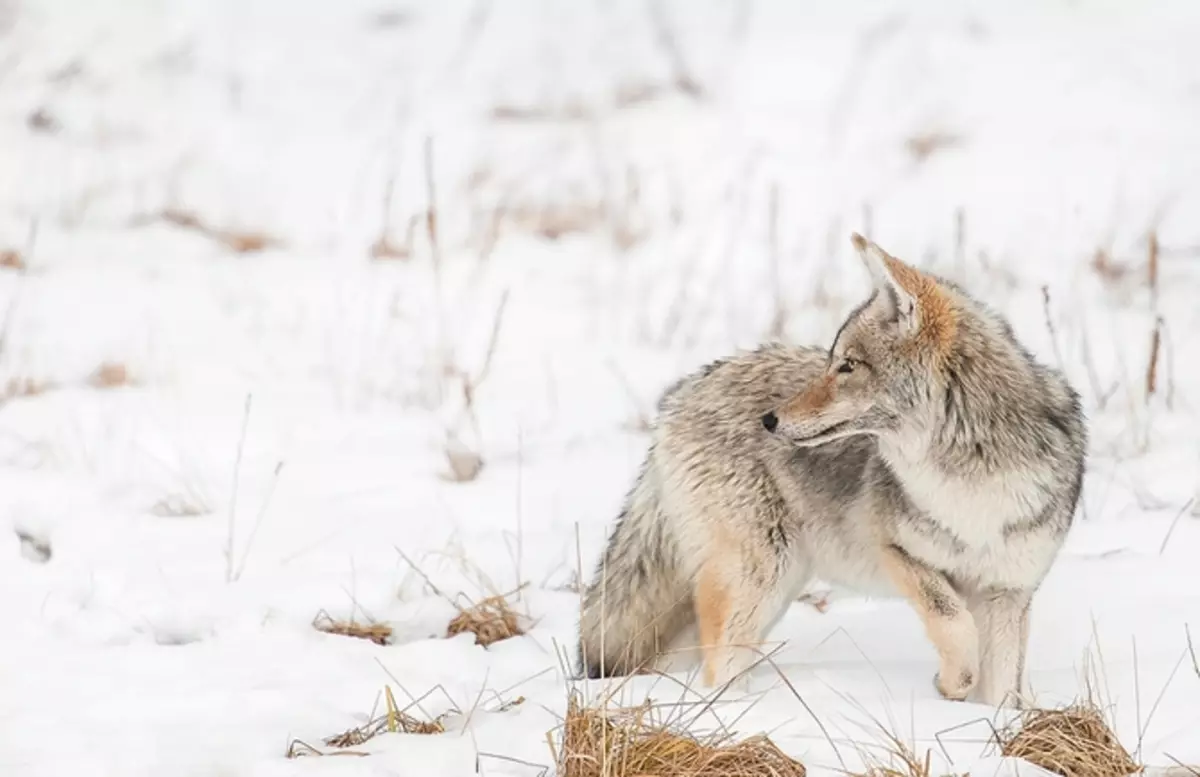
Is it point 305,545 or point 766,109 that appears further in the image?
point 766,109

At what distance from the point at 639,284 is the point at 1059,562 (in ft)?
15.3

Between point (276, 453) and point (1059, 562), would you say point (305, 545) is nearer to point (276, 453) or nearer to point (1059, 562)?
point (276, 453)

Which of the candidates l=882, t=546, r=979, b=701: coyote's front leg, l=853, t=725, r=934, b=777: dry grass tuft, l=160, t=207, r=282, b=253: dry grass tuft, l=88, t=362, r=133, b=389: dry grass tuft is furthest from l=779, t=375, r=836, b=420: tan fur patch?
l=160, t=207, r=282, b=253: dry grass tuft

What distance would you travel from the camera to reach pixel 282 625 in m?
4.48

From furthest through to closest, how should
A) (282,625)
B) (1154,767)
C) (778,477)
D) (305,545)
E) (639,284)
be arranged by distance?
(639,284), (305,545), (282,625), (778,477), (1154,767)

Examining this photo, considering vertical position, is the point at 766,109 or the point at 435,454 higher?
the point at 766,109

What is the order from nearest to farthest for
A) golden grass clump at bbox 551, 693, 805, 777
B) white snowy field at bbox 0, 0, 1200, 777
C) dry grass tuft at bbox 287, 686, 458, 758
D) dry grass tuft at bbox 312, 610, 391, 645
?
golden grass clump at bbox 551, 693, 805, 777, dry grass tuft at bbox 287, 686, 458, 758, white snowy field at bbox 0, 0, 1200, 777, dry grass tuft at bbox 312, 610, 391, 645

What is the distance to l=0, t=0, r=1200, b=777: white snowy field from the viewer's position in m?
3.93

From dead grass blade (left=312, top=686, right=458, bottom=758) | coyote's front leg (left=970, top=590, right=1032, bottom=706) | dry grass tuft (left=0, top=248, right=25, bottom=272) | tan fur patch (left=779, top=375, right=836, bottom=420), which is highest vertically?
tan fur patch (left=779, top=375, right=836, bottom=420)

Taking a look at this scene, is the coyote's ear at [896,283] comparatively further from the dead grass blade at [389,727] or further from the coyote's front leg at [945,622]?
the dead grass blade at [389,727]

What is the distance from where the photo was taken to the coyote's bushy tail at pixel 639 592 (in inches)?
166

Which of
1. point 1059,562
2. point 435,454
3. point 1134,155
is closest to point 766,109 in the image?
point 1134,155

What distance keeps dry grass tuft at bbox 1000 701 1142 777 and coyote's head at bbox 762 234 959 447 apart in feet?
2.94

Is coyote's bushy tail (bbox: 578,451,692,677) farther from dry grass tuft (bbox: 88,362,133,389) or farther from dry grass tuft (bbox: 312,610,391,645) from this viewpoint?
dry grass tuft (bbox: 88,362,133,389)
